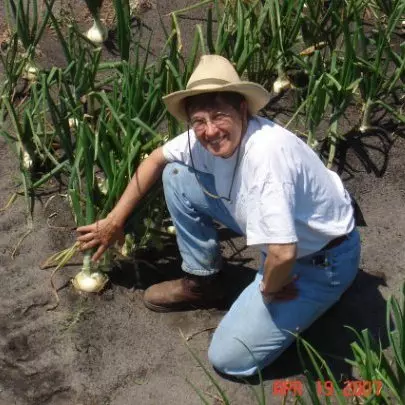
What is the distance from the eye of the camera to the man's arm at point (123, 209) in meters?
2.52

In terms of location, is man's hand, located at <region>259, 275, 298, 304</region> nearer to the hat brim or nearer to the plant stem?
the hat brim

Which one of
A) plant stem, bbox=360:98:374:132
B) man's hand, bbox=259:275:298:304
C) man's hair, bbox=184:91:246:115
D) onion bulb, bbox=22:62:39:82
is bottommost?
man's hand, bbox=259:275:298:304

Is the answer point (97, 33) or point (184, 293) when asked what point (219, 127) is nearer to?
point (184, 293)

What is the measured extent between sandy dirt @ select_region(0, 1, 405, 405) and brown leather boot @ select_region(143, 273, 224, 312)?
0.03 meters

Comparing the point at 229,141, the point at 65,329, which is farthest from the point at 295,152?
the point at 65,329

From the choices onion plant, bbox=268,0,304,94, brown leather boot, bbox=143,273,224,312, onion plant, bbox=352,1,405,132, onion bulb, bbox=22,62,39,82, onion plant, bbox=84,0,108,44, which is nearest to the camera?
brown leather boot, bbox=143,273,224,312

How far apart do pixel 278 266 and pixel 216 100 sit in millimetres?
437

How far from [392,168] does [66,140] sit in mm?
1213

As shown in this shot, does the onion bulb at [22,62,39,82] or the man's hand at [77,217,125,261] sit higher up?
the onion bulb at [22,62,39,82]

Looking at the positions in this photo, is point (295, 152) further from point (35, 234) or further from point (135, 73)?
point (35, 234)

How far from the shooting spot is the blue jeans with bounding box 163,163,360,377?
2436mm

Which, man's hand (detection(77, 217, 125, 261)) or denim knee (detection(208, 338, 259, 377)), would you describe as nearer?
denim knee (detection(208, 338, 259, 377))

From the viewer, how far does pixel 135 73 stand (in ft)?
8.59
